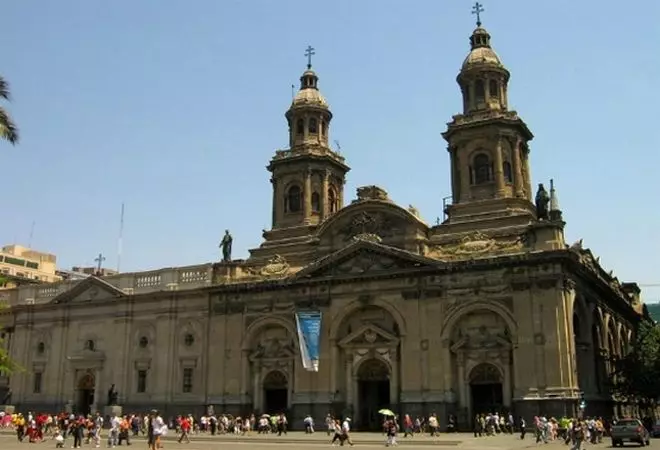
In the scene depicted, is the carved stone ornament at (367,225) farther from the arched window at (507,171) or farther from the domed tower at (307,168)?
the arched window at (507,171)

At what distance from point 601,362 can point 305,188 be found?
26.7 metres

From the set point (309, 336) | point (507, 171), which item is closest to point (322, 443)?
point (309, 336)

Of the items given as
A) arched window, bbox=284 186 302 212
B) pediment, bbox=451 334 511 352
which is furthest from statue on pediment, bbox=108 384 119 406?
pediment, bbox=451 334 511 352

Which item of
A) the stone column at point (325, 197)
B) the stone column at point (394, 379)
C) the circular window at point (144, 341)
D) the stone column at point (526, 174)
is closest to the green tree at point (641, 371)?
the stone column at point (526, 174)

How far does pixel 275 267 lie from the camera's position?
58156 millimetres

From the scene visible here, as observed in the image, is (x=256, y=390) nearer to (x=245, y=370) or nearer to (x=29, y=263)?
(x=245, y=370)

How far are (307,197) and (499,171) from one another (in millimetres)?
16321

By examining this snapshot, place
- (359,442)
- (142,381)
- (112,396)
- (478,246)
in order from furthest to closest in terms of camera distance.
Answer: (142,381) → (112,396) → (478,246) → (359,442)

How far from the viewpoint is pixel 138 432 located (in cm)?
5181

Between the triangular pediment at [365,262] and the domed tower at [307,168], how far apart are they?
7.71 meters

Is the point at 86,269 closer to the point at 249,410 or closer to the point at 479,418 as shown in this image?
the point at 249,410

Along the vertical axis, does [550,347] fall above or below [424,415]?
above

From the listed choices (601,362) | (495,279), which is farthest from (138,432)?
(601,362)

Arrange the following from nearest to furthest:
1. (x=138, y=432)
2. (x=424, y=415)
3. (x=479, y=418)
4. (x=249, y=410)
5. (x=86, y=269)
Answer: (x=479, y=418), (x=424, y=415), (x=138, y=432), (x=249, y=410), (x=86, y=269)
